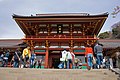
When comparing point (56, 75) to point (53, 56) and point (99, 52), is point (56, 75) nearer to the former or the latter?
point (99, 52)

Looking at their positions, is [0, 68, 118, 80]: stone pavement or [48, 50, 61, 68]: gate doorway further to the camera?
[48, 50, 61, 68]: gate doorway

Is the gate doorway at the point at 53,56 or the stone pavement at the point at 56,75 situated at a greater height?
the gate doorway at the point at 53,56

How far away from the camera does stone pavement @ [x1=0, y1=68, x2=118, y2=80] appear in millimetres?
11664

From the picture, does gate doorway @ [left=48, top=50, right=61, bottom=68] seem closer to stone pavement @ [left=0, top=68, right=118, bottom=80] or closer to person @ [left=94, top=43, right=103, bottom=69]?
person @ [left=94, top=43, right=103, bottom=69]

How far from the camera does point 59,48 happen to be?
25.7m

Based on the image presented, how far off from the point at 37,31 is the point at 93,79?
52.0ft

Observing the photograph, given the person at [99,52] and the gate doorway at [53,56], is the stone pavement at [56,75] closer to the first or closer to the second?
the person at [99,52]

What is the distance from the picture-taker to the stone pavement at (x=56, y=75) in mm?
11664

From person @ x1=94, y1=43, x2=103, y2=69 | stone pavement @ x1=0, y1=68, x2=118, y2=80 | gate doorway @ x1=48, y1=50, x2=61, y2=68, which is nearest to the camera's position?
stone pavement @ x1=0, y1=68, x2=118, y2=80

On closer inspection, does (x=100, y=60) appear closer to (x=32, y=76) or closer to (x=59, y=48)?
(x=32, y=76)

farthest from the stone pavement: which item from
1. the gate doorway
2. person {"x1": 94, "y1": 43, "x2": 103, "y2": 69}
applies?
the gate doorway

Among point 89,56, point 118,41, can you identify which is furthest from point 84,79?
point 118,41

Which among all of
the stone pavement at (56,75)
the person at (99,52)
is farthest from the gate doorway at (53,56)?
the stone pavement at (56,75)

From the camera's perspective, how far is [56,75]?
1199 centimetres
